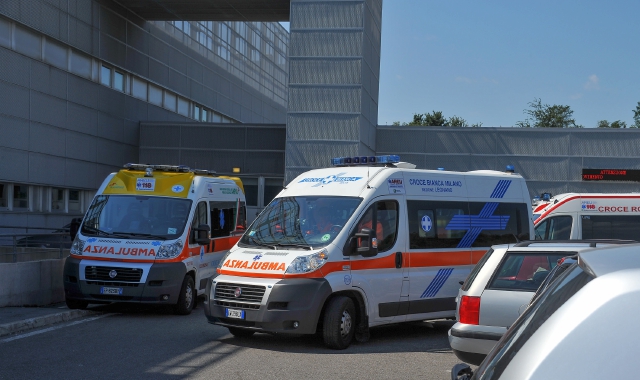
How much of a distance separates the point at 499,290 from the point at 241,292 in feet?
12.3

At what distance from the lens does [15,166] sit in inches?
1054

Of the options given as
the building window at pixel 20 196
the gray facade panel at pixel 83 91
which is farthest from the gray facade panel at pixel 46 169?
the gray facade panel at pixel 83 91

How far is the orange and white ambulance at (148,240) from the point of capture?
43.2 ft

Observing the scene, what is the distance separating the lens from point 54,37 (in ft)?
92.1

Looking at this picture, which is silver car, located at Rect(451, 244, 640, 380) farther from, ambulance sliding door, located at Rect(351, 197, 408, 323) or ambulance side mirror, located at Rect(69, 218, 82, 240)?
ambulance side mirror, located at Rect(69, 218, 82, 240)

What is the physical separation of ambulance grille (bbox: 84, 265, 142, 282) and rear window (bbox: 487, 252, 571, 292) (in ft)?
23.4

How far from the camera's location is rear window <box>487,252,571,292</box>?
7918mm

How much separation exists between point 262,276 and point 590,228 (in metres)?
A: 9.29

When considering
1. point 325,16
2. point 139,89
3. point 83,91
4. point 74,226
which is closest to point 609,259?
point 74,226

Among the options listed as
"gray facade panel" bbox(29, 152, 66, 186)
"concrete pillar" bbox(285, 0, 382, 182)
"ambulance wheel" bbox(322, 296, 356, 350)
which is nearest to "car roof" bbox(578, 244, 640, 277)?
"ambulance wheel" bbox(322, 296, 356, 350)

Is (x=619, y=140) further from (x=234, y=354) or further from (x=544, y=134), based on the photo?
(x=234, y=354)

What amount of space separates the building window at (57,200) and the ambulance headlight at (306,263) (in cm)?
2149

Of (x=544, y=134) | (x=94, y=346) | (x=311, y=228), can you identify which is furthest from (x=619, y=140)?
(x=94, y=346)

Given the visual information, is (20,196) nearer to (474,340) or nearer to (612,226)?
(612,226)
